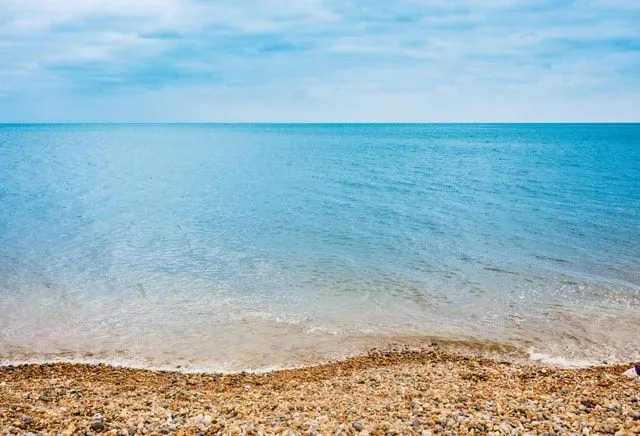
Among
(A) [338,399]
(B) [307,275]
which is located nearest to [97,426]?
(A) [338,399]

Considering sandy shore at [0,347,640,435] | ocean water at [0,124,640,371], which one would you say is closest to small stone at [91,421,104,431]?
sandy shore at [0,347,640,435]

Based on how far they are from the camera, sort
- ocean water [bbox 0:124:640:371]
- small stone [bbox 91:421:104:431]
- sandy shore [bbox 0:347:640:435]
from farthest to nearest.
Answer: ocean water [bbox 0:124:640:371] < sandy shore [bbox 0:347:640:435] < small stone [bbox 91:421:104:431]

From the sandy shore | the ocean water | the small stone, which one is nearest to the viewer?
the small stone

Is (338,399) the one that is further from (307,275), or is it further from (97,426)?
(307,275)

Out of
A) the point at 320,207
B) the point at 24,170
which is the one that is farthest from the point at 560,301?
the point at 24,170

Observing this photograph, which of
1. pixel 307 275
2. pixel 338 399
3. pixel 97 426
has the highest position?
pixel 97 426

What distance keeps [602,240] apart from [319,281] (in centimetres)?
1721

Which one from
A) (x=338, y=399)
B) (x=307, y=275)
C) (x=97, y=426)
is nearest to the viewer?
(x=97, y=426)

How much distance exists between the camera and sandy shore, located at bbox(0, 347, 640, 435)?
9219 millimetres

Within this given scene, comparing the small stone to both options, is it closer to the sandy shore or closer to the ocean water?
the sandy shore

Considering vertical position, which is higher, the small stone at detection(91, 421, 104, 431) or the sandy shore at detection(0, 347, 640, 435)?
the small stone at detection(91, 421, 104, 431)

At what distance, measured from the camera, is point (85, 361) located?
14945 mm

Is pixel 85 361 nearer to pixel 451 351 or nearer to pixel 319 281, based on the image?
pixel 319 281

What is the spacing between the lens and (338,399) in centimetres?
1134
